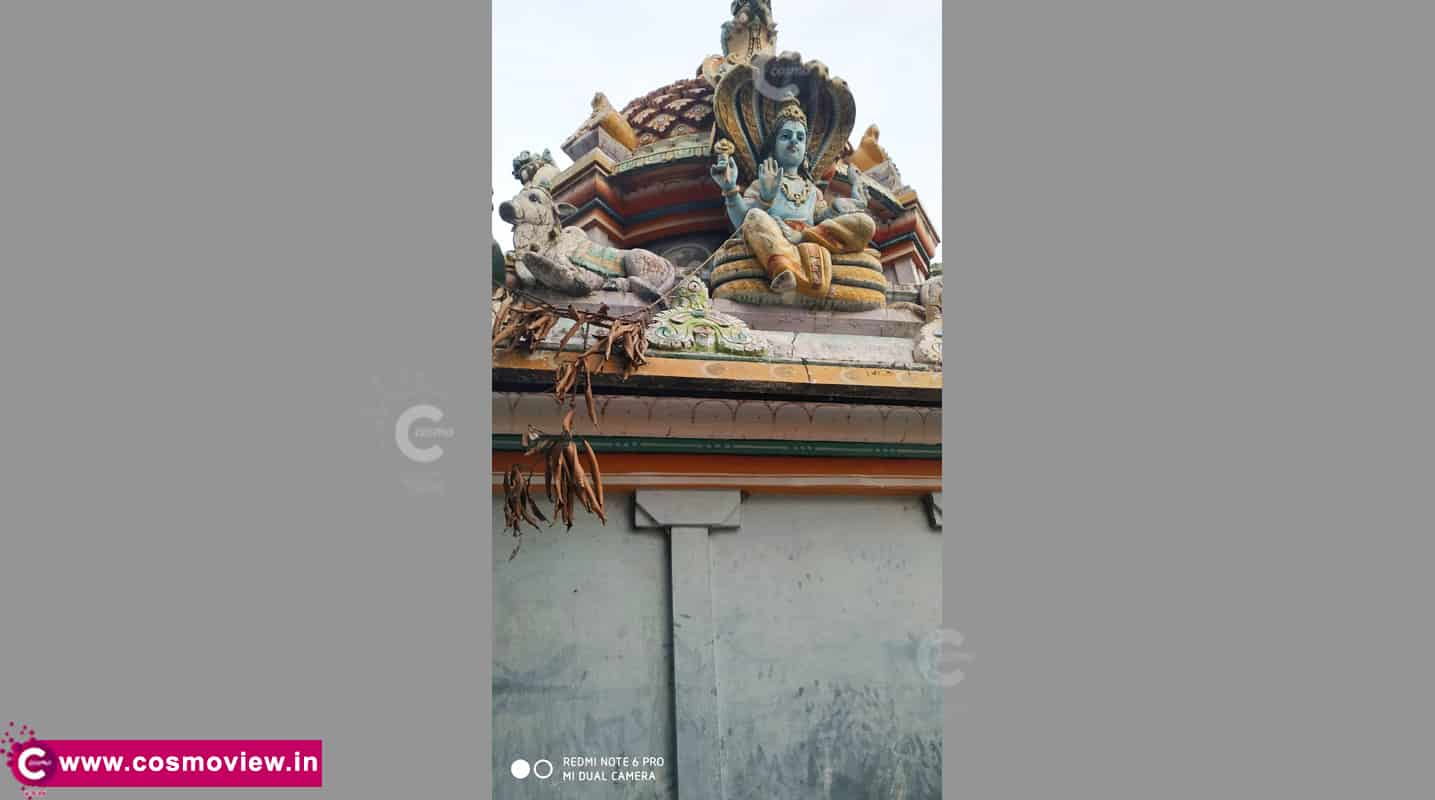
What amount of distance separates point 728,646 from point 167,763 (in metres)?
1.79

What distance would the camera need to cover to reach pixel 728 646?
297 centimetres

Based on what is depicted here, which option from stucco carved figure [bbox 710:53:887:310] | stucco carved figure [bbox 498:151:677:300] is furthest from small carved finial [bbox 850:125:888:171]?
stucco carved figure [bbox 498:151:677:300]

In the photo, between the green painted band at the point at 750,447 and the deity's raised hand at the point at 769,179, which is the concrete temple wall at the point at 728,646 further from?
the deity's raised hand at the point at 769,179

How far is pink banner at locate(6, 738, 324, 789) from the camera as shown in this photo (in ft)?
6.72

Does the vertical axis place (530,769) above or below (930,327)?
below

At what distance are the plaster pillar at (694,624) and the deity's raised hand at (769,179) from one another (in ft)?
5.35

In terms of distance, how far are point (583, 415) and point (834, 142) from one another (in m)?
2.24

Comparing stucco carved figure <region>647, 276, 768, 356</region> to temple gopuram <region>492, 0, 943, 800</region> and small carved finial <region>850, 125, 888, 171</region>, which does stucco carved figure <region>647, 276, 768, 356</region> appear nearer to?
temple gopuram <region>492, 0, 943, 800</region>

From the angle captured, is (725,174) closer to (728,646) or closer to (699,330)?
(699,330)

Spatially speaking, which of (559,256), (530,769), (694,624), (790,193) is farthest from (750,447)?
(790,193)

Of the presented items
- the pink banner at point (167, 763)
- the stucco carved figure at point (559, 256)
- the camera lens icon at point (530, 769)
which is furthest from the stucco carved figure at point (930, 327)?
the pink banner at point (167, 763)

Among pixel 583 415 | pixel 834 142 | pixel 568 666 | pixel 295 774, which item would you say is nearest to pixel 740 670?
pixel 568 666

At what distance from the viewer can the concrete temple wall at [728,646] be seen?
9.17ft

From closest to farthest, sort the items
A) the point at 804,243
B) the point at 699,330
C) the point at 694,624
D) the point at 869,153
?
1. the point at 694,624
2. the point at 699,330
3. the point at 804,243
4. the point at 869,153
